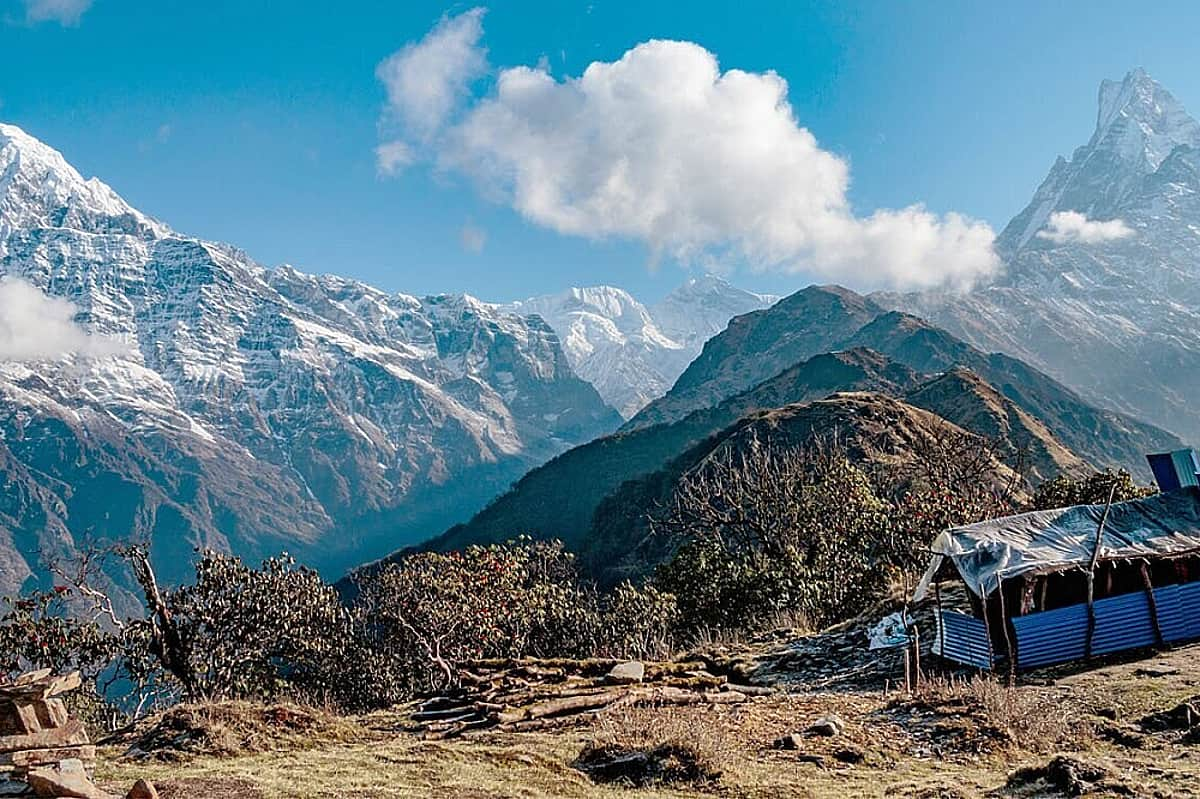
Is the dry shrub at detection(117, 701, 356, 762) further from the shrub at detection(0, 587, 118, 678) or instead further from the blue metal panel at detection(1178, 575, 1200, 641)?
the blue metal panel at detection(1178, 575, 1200, 641)

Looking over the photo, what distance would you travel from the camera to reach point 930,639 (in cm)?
2041

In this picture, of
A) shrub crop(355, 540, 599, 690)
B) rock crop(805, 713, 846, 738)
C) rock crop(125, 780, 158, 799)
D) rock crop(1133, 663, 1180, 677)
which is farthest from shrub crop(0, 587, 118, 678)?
rock crop(1133, 663, 1180, 677)

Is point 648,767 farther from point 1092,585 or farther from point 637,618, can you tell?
point 637,618

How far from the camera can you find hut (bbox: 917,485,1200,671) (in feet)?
59.3

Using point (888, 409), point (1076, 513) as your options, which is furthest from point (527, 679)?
point (888, 409)

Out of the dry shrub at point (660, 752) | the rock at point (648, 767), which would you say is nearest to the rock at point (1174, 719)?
the dry shrub at point (660, 752)

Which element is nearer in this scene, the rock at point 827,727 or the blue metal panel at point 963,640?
the rock at point 827,727

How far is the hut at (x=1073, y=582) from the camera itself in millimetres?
18078

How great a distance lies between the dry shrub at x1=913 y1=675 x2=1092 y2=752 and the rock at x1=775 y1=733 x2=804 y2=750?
9.24 ft

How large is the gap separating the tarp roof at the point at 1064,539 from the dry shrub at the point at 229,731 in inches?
545

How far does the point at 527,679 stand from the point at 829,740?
28.8ft

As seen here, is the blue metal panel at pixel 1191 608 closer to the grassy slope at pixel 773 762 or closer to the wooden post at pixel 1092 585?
the wooden post at pixel 1092 585

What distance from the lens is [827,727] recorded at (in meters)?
13.4

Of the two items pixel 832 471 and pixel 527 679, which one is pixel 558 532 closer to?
pixel 832 471
